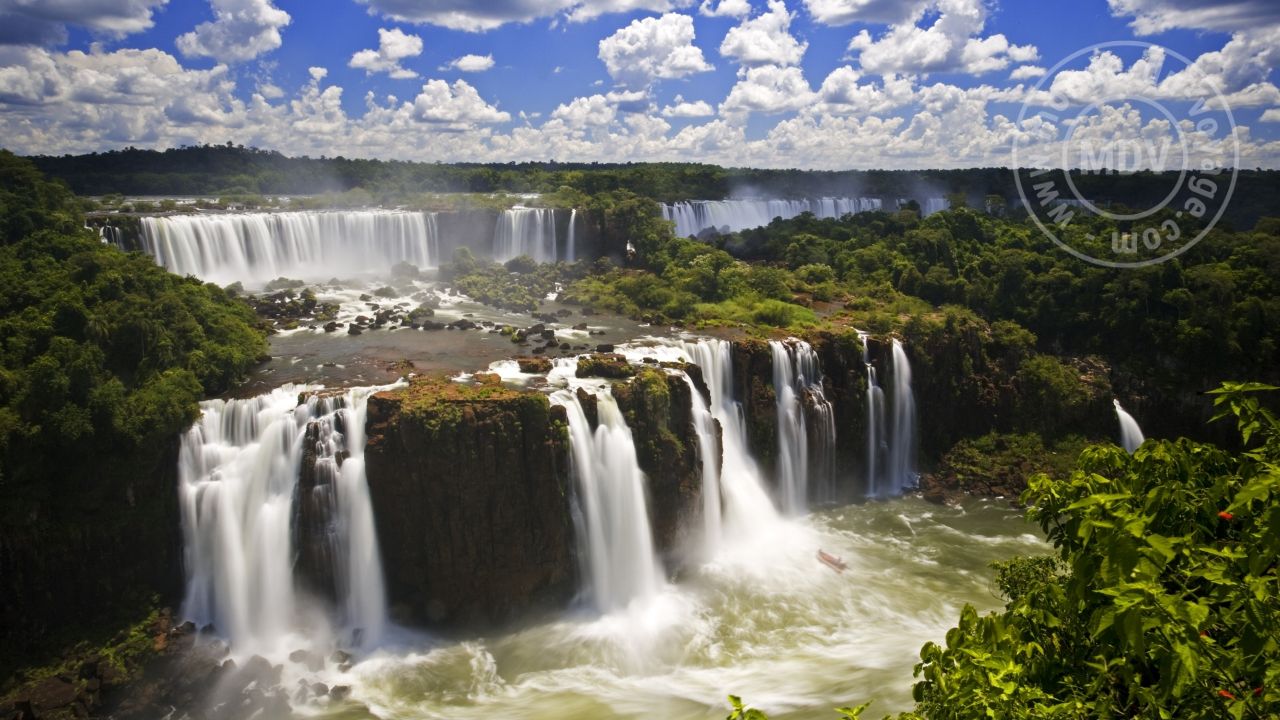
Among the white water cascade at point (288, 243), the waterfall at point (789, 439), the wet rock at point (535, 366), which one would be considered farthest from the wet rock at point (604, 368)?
the white water cascade at point (288, 243)

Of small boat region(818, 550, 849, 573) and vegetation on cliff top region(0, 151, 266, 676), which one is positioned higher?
vegetation on cliff top region(0, 151, 266, 676)

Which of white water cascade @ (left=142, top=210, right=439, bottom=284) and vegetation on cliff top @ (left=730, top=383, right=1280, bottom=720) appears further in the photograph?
white water cascade @ (left=142, top=210, right=439, bottom=284)

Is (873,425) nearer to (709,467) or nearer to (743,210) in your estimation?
(709,467)

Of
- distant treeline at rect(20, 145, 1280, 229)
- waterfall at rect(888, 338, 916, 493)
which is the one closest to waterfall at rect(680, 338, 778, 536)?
waterfall at rect(888, 338, 916, 493)

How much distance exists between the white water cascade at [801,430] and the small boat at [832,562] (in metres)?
3.39

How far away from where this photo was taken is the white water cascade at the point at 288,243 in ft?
117

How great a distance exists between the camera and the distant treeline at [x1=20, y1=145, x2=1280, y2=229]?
5856 cm

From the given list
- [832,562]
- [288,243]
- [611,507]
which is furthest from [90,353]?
[288,243]

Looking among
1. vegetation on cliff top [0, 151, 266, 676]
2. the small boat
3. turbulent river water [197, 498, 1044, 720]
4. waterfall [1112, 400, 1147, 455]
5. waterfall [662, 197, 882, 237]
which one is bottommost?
turbulent river water [197, 498, 1044, 720]

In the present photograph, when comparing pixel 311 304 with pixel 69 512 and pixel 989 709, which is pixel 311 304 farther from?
pixel 989 709

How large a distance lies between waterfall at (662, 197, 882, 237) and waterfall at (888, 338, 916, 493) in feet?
89.4

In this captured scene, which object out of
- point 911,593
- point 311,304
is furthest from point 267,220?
point 911,593

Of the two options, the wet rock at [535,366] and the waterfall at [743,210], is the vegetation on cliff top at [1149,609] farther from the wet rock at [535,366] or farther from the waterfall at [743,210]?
the waterfall at [743,210]

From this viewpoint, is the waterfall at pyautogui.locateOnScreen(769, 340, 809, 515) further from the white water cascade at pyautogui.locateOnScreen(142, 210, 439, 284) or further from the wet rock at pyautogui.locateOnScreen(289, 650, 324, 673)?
the white water cascade at pyautogui.locateOnScreen(142, 210, 439, 284)
